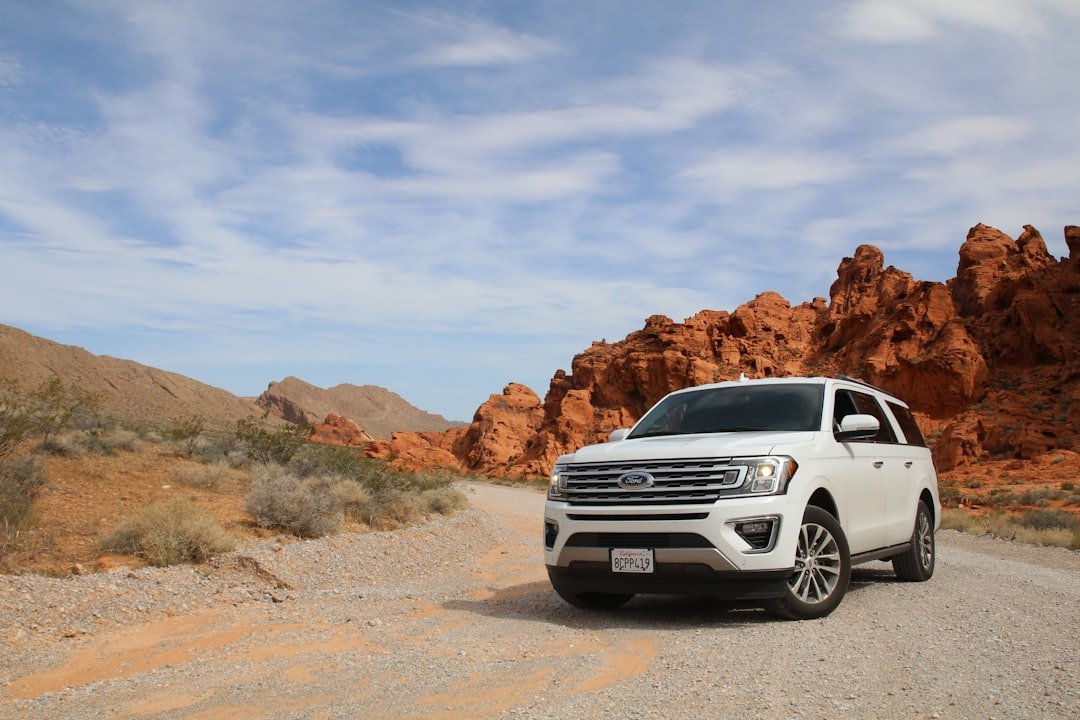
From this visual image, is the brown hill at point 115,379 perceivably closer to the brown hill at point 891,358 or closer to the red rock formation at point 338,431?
the red rock formation at point 338,431

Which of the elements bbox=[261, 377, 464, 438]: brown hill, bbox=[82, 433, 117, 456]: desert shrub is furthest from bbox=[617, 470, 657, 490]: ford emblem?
bbox=[261, 377, 464, 438]: brown hill

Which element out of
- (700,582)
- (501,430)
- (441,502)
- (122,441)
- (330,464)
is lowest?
(441,502)

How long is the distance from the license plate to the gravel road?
47 centimetres

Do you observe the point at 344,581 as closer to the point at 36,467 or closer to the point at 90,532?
the point at 90,532

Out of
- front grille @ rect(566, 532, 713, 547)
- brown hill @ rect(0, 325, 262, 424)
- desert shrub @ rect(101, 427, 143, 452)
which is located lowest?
front grille @ rect(566, 532, 713, 547)

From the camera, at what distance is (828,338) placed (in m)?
64.6

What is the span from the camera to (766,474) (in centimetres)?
665

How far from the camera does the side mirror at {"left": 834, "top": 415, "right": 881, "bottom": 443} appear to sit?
7.44 metres

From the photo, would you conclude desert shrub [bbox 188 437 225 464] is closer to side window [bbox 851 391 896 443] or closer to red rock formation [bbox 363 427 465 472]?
side window [bbox 851 391 896 443]

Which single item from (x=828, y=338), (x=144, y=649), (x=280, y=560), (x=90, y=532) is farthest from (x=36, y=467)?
(x=828, y=338)

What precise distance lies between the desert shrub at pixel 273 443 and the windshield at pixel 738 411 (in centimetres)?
1153

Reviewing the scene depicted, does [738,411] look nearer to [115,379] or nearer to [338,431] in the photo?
[338,431]

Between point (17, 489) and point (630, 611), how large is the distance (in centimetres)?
743

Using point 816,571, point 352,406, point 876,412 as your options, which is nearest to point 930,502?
point 876,412
